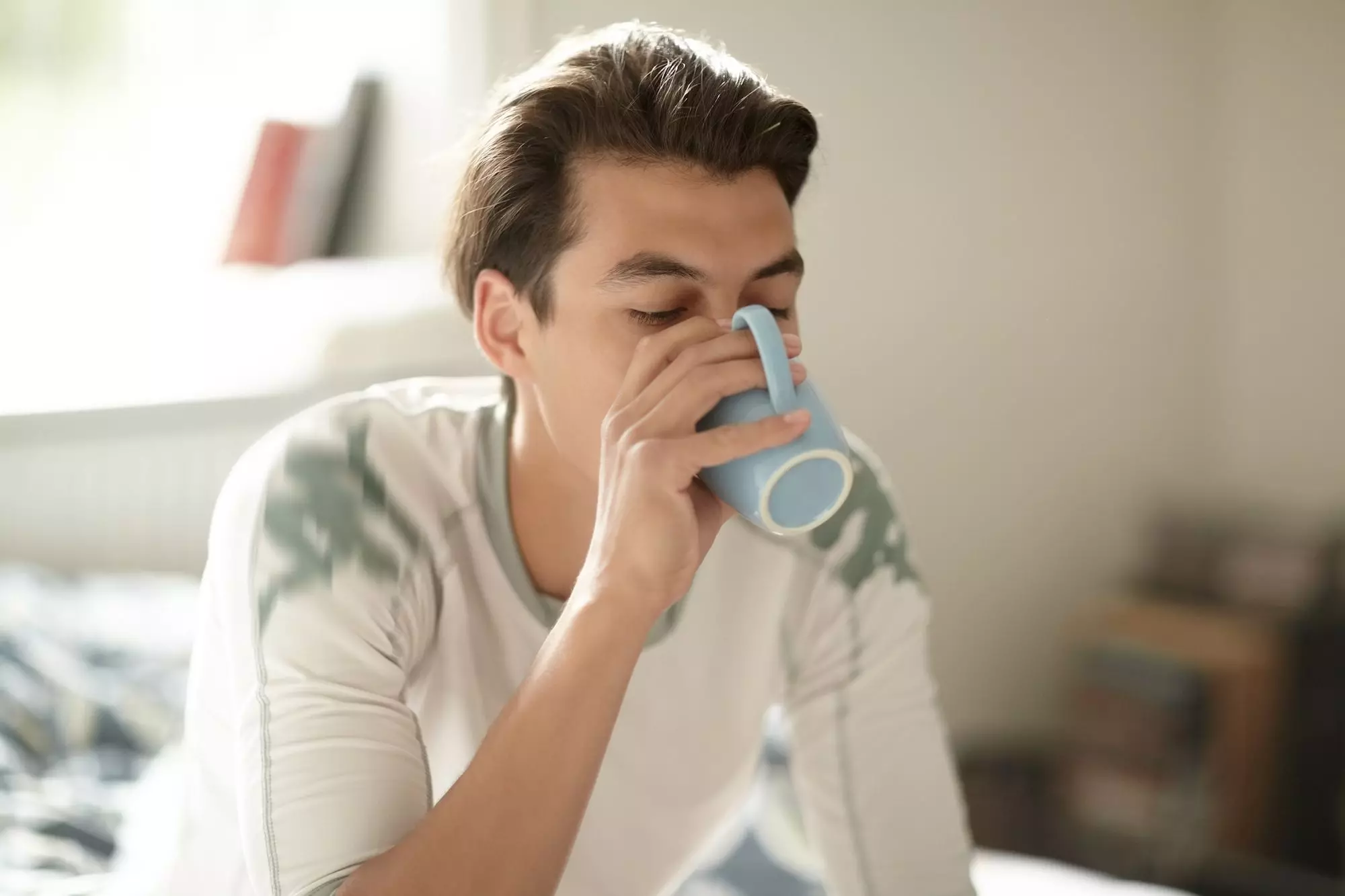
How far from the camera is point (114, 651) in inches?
66.6

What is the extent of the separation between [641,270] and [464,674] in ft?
1.28

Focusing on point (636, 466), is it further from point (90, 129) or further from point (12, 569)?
point (90, 129)

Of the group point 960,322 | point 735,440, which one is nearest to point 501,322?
point 735,440

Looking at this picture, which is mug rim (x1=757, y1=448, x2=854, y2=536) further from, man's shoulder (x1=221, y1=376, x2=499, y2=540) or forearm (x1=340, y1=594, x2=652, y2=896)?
man's shoulder (x1=221, y1=376, x2=499, y2=540)

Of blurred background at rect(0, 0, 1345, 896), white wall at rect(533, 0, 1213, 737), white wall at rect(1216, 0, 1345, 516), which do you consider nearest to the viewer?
blurred background at rect(0, 0, 1345, 896)

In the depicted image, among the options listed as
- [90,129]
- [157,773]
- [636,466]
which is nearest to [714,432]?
[636,466]

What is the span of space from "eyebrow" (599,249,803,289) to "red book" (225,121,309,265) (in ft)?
4.48

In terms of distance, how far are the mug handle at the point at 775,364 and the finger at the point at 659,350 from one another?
2.4 inches

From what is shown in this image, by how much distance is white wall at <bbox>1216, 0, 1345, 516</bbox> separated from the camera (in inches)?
104

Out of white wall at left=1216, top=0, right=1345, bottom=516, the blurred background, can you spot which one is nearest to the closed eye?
the blurred background

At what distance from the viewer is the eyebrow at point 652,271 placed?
0.97 meters

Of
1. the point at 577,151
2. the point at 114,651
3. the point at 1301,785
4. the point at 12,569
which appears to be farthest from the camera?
the point at 1301,785

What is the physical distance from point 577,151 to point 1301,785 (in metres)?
2.13

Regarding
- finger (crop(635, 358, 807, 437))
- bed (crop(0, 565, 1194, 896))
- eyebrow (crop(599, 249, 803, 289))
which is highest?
eyebrow (crop(599, 249, 803, 289))
